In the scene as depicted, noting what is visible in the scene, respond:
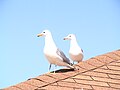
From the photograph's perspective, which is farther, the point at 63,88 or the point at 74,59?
the point at 74,59

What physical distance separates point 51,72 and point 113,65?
41.6 inches

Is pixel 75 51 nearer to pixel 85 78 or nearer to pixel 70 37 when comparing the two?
pixel 70 37

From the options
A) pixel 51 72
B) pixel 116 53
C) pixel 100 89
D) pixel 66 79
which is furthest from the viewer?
pixel 116 53

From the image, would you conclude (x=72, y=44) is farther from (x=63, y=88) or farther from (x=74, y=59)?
(x=63, y=88)

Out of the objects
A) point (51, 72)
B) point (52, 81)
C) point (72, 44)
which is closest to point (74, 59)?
point (72, 44)

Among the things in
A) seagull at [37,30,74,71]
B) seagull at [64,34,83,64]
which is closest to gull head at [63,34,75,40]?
seagull at [64,34,83,64]

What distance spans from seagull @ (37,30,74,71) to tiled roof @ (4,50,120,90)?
217mm

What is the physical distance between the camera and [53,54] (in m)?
7.67

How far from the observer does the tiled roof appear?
6672 millimetres

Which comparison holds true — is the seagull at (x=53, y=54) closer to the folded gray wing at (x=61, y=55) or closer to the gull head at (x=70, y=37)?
the folded gray wing at (x=61, y=55)

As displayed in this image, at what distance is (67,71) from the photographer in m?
7.51

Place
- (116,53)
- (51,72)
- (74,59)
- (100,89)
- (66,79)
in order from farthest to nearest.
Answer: (74,59), (116,53), (51,72), (66,79), (100,89)

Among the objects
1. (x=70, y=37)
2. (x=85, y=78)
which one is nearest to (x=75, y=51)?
(x=70, y=37)

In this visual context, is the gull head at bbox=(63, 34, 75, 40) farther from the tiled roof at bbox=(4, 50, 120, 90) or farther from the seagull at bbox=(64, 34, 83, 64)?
the tiled roof at bbox=(4, 50, 120, 90)
